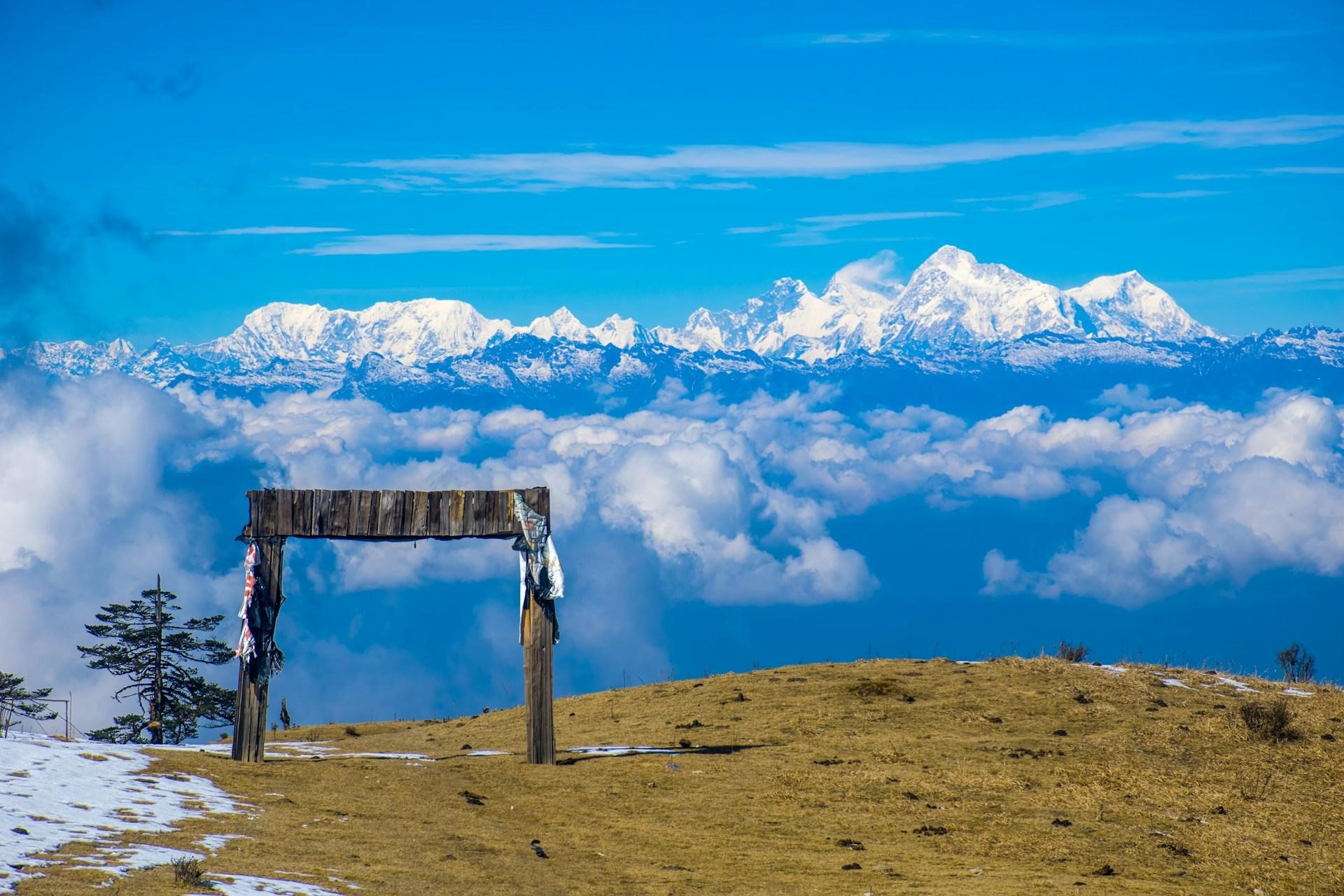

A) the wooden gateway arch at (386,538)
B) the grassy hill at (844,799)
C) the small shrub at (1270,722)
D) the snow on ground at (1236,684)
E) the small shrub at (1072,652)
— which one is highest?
the wooden gateway arch at (386,538)

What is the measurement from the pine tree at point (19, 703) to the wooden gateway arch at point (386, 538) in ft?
26.2

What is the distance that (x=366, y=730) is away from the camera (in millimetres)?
34375

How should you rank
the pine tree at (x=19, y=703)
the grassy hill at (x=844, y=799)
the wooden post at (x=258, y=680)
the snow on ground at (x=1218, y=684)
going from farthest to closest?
the pine tree at (x=19, y=703), the snow on ground at (x=1218, y=684), the wooden post at (x=258, y=680), the grassy hill at (x=844, y=799)

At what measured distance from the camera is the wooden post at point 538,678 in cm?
2425

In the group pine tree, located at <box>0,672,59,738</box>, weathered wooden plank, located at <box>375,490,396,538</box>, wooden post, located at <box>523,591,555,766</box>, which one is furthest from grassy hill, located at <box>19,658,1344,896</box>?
pine tree, located at <box>0,672,59,738</box>

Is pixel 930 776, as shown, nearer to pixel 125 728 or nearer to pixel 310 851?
pixel 310 851

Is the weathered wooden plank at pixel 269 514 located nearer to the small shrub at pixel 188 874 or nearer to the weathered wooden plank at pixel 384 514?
the weathered wooden plank at pixel 384 514

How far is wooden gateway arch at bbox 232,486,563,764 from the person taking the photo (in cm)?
2323

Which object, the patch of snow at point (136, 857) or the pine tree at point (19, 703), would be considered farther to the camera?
the pine tree at point (19, 703)

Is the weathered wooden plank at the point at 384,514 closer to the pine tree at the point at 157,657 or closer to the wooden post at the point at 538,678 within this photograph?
the wooden post at the point at 538,678

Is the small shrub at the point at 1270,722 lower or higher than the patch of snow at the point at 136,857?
higher

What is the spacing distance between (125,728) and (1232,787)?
160ft

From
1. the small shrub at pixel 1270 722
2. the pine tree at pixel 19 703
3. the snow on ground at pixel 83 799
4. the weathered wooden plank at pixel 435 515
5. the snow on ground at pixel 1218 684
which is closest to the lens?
the snow on ground at pixel 83 799

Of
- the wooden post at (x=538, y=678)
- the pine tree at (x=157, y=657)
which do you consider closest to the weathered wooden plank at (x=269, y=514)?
the wooden post at (x=538, y=678)
